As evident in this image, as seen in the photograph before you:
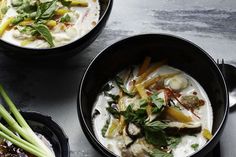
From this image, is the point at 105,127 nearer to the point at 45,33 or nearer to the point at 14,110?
the point at 14,110

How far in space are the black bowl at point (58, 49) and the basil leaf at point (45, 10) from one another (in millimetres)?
205

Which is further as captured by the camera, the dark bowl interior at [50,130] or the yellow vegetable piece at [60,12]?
the yellow vegetable piece at [60,12]

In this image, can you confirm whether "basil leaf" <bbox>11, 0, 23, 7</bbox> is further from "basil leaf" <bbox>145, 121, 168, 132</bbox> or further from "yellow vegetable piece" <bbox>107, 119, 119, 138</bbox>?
"basil leaf" <bbox>145, 121, 168, 132</bbox>

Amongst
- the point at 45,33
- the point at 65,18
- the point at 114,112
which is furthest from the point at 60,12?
the point at 114,112

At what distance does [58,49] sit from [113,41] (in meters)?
0.33

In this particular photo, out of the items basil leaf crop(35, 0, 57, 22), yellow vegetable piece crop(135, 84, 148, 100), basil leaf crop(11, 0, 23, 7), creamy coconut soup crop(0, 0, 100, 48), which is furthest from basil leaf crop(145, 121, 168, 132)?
basil leaf crop(11, 0, 23, 7)

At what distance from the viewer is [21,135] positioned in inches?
85.2

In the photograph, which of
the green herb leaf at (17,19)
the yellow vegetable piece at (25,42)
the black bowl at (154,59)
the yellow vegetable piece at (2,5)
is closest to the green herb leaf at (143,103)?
the black bowl at (154,59)

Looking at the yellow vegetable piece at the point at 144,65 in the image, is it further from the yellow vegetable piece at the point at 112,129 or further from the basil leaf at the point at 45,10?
the basil leaf at the point at 45,10

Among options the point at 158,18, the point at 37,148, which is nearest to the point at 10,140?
the point at 37,148

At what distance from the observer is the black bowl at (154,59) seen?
211 cm

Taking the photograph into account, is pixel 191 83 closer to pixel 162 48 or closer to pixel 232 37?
pixel 162 48

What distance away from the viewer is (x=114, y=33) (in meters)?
2.50

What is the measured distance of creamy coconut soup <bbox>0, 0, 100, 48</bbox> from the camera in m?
2.36
